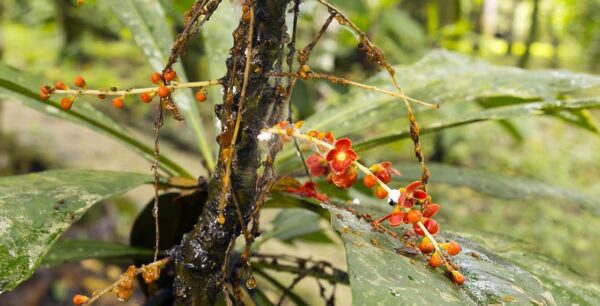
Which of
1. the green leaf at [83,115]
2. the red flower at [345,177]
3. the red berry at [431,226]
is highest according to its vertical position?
the green leaf at [83,115]

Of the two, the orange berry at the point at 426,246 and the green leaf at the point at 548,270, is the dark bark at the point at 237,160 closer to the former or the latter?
the orange berry at the point at 426,246

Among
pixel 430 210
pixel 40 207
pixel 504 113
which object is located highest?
pixel 504 113

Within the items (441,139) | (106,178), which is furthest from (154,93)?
(441,139)

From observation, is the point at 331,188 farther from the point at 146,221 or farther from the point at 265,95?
the point at 265,95

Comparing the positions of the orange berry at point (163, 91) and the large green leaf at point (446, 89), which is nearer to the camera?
the orange berry at point (163, 91)

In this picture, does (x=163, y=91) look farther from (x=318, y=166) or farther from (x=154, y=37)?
(x=154, y=37)

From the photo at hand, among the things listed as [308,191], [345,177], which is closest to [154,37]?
[308,191]

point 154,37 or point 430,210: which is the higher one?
point 154,37

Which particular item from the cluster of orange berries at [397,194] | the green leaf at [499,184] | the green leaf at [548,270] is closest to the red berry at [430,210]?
the cluster of orange berries at [397,194]
